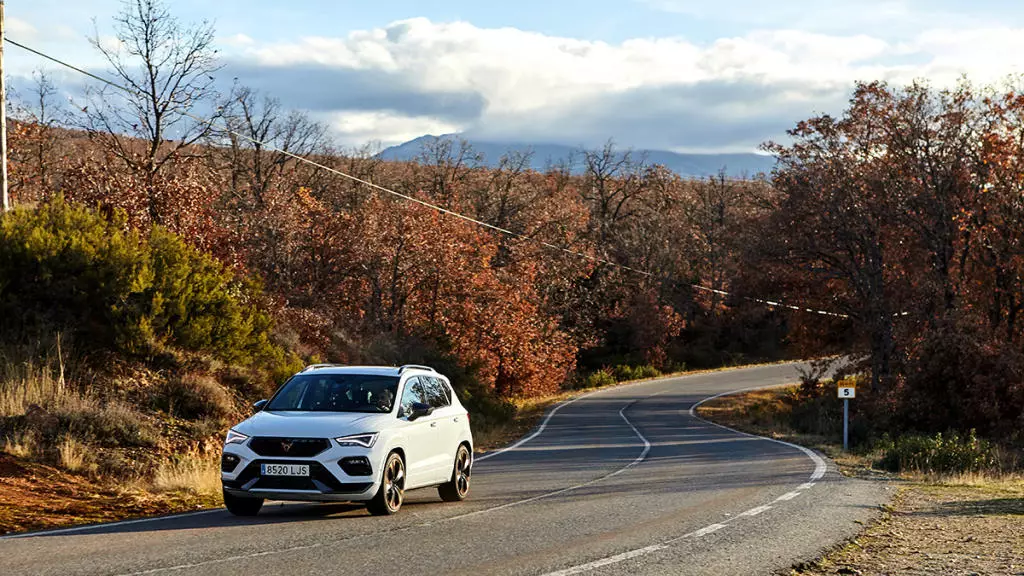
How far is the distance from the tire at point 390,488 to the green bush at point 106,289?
971cm

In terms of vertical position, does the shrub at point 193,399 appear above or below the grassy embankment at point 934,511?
above

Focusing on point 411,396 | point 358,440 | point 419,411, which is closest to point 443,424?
point 411,396

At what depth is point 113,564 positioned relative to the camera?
8711mm

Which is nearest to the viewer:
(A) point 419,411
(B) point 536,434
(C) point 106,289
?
(A) point 419,411

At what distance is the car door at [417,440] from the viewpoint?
1277cm

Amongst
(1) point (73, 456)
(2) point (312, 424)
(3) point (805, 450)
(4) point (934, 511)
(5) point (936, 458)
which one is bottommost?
(3) point (805, 450)

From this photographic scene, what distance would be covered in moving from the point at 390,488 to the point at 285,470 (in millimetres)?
1323

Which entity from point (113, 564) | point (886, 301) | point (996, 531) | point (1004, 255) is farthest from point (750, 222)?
point (113, 564)

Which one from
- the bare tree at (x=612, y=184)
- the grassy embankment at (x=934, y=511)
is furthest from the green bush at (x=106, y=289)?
the bare tree at (x=612, y=184)

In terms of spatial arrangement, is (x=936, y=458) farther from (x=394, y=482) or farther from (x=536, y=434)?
(x=536, y=434)

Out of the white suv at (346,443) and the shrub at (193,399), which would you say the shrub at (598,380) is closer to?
the shrub at (193,399)

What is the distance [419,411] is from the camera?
42.5ft

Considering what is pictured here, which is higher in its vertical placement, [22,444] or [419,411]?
[419,411]

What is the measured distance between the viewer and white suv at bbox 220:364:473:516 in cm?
1155
